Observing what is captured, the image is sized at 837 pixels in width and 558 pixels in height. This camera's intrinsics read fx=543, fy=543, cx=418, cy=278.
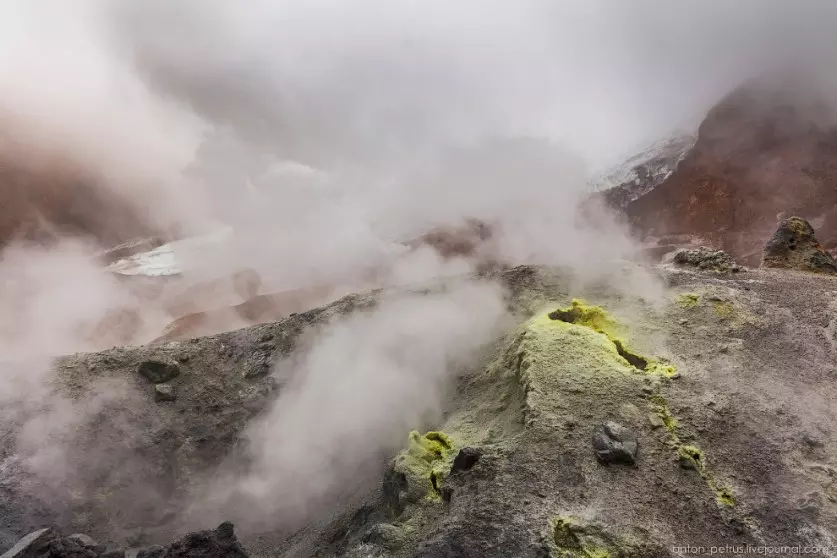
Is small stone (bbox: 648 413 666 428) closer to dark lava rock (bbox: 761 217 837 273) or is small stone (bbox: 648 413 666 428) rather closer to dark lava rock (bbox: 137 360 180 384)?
dark lava rock (bbox: 761 217 837 273)

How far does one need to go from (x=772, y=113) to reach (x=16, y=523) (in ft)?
116

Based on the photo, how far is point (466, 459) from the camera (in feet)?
21.5

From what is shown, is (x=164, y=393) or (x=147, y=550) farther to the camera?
(x=164, y=393)

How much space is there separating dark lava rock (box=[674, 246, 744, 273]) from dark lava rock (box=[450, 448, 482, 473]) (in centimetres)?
741

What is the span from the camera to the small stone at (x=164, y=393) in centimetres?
1021

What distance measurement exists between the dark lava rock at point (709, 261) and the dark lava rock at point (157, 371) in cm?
1094

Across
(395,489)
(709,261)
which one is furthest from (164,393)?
(709,261)

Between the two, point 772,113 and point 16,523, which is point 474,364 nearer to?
point 16,523

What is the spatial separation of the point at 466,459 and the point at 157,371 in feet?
22.9

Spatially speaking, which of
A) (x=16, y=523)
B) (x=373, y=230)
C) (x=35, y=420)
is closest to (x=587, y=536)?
(x=16, y=523)

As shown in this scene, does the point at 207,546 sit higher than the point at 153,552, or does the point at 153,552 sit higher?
the point at 153,552

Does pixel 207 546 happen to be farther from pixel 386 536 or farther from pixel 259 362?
pixel 259 362

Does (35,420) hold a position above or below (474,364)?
above

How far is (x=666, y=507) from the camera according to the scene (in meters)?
5.75
